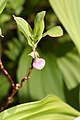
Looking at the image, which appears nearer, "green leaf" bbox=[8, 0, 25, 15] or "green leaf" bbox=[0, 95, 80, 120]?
"green leaf" bbox=[0, 95, 80, 120]

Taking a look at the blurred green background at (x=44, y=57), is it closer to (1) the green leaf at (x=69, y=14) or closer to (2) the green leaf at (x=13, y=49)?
(2) the green leaf at (x=13, y=49)

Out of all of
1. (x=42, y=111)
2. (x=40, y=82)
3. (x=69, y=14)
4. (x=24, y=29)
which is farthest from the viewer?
(x=40, y=82)

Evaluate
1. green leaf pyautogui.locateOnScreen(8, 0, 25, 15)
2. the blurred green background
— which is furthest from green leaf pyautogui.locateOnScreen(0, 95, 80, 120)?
green leaf pyautogui.locateOnScreen(8, 0, 25, 15)

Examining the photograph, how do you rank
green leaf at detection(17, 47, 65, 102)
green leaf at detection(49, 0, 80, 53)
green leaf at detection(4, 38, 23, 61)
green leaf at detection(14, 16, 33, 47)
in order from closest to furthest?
1. green leaf at detection(14, 16, 33, 47)
2. green leaf at detection(49, 0, 80, 53)
3. green leaf at detection(17, 47, 65, 102)
4. green leaf at detection(4, 38, 23, 61)

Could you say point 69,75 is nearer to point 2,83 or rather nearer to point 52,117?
point 2,83

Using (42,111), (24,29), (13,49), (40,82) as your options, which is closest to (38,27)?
(24,29)

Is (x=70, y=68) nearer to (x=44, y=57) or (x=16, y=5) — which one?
(x=44, y=57)

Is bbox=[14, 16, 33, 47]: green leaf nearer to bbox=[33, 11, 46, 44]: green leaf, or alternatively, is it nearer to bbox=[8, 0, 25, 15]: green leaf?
bbox=[33, 11, 46, 44]: green leaf
